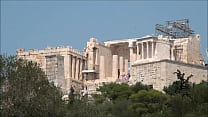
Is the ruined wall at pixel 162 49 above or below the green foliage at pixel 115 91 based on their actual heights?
above

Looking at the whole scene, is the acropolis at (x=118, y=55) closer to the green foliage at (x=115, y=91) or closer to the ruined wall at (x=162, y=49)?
the ruined wall at (x=162, y=49)

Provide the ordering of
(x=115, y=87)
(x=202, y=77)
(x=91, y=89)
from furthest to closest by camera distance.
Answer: (x=91, y=89) → (x=202, y=77) → (x=115, y=87)

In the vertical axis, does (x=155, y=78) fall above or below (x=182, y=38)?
below

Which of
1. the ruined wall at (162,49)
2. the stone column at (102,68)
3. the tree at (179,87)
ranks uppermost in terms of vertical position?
the ruined wall at (162,49)

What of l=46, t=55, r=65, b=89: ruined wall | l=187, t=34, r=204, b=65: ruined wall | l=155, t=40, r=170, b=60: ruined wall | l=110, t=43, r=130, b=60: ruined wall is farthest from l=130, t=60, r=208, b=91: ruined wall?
l=110, t=43, r=130, b=60: ruined wall

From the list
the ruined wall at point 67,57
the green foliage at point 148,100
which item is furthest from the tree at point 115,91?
the ruined wall at point 67,57

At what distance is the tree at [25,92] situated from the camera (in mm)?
38250

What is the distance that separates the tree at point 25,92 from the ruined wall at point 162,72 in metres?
18.3

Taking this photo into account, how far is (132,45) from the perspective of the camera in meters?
70.9

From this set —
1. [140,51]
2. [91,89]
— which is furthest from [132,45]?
[91,89]

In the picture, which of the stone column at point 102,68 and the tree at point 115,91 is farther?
the stone column at point 102,68

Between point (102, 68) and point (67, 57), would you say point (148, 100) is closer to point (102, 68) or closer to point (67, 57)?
point (67, 57)

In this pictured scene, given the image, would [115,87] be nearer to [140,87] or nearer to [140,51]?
[140,87]

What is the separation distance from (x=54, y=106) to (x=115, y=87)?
17.2 meters
